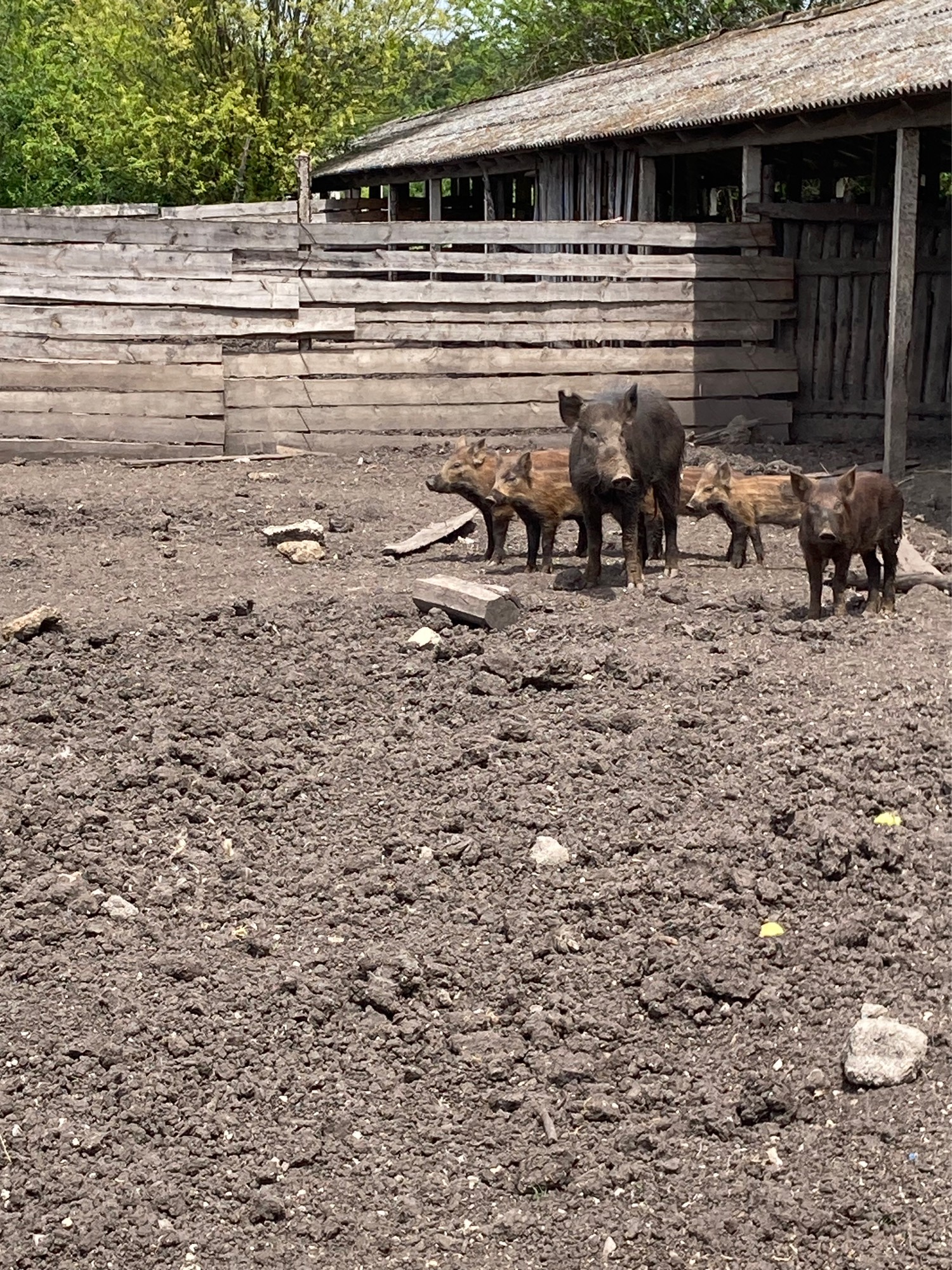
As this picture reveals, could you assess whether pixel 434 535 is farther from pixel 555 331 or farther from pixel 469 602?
pixel 555 331

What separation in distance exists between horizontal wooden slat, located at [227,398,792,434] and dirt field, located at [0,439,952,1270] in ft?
19.7

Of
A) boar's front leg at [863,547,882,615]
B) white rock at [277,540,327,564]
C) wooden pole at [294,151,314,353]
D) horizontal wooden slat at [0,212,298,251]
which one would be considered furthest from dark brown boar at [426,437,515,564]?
wooden pole at [294,151,314,353]

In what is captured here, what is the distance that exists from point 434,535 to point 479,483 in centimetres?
61

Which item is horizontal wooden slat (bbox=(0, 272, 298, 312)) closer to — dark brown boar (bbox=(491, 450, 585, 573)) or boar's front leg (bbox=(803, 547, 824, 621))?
dark brown boar (bbox=(491, 450, 585, 573))

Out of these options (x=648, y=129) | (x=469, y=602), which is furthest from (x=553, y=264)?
(x=469, y=602)

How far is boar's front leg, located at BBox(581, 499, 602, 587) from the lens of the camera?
7887 millimetres

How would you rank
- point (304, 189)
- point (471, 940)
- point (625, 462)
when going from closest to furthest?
point (471, 940) → point (625, 462) → point (304, 189)

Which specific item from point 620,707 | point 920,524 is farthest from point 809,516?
point 920,524

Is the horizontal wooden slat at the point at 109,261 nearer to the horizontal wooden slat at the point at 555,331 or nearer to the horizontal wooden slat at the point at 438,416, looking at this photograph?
the horizontal wooden slat at the point at 438,416

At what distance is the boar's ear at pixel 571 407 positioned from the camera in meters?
7.78

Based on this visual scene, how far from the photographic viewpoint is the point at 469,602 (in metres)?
6.91

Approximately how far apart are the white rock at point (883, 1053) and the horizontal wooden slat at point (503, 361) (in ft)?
33.0

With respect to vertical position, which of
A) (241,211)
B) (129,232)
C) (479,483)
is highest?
(241,211)

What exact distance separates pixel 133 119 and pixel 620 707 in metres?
26.3
